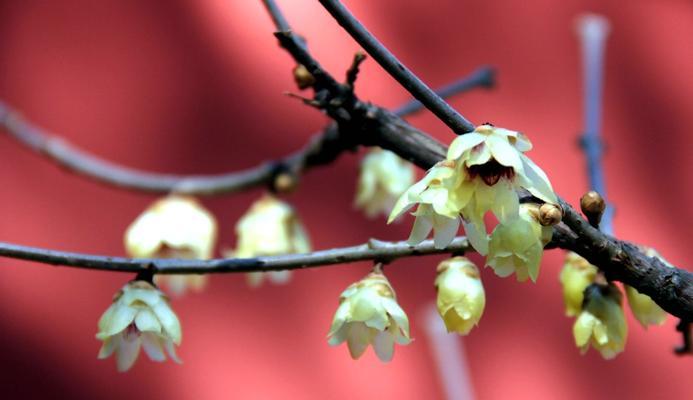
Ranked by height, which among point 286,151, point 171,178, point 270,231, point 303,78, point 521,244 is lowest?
point 521,244

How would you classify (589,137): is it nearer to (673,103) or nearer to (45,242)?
(673,103)

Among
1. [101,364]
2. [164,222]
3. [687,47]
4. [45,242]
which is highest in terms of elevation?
[687,47]

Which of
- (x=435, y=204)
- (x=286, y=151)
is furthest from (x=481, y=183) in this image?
(x=286, y=151)

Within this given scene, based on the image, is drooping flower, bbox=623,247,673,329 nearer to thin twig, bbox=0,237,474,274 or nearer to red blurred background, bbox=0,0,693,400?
thin twig, bbox=0,237,474,274

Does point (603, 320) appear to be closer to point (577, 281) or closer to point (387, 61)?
point (577, 281)

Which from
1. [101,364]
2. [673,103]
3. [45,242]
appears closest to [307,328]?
[101,364]

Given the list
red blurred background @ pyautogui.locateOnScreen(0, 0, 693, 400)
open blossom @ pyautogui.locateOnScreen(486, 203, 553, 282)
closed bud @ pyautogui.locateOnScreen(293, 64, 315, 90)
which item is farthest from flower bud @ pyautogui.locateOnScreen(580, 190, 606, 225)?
red blurred background @ pyautogui.locateOnScreen(0, 0, 693, 400)
